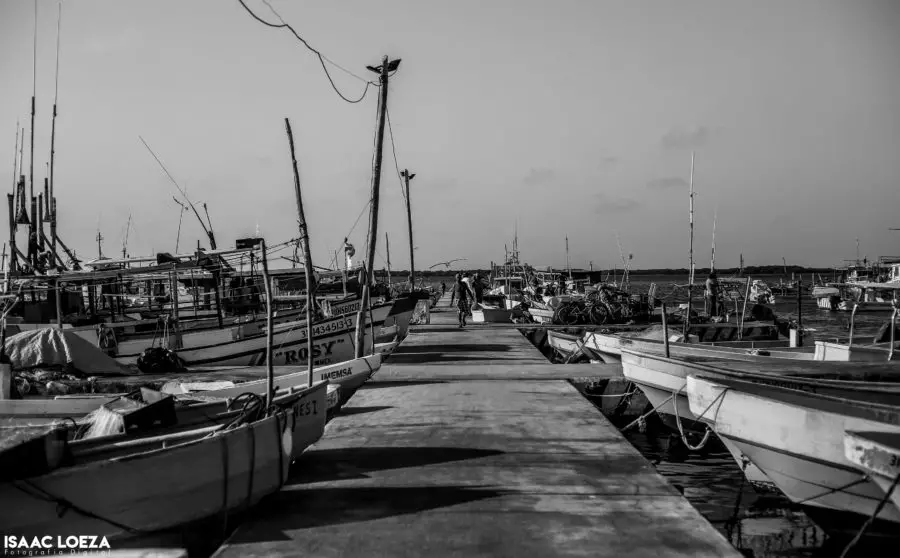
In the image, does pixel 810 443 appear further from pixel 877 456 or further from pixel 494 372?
pixel 494 372

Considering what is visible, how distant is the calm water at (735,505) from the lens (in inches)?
318

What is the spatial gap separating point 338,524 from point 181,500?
4.46 ft

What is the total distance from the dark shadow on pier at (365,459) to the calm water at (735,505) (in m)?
3.49

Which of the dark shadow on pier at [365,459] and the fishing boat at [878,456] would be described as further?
the dark shadow on pier at [365,459]

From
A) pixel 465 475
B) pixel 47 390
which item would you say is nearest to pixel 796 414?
pixel 465 475

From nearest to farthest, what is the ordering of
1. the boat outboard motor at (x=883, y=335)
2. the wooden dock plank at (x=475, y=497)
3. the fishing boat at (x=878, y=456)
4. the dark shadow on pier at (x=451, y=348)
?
1. the wooden dock plank at (x=475, y=497)
2. the fishing boat at (x=878, y=456)
3. the boat outboard motor at (x=883, y=335)
4. the dark shadow on pier at (x=451, y=348)

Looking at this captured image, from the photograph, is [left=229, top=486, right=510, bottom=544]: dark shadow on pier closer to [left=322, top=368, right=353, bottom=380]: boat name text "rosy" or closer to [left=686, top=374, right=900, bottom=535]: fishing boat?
[left=686, top=374, right=900, bottom=535]: fishing boat

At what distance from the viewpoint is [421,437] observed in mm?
8328

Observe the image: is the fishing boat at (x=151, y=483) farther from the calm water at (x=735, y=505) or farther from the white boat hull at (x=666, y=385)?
the white boat hull at (x=666, y=385)

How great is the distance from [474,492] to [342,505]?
3.86 feet

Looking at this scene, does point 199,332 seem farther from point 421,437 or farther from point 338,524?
point 338,524

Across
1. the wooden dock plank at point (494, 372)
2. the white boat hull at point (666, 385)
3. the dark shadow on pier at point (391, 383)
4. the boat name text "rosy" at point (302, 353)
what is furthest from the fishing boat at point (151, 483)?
the boat name text "rosy" at point (302, 353)

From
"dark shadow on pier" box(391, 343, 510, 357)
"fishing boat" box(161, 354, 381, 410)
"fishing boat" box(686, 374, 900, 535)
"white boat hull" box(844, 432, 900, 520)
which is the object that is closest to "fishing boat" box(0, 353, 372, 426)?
"fishing boat" box(161, 354, 381, 410)

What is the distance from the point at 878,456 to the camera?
5.27m
